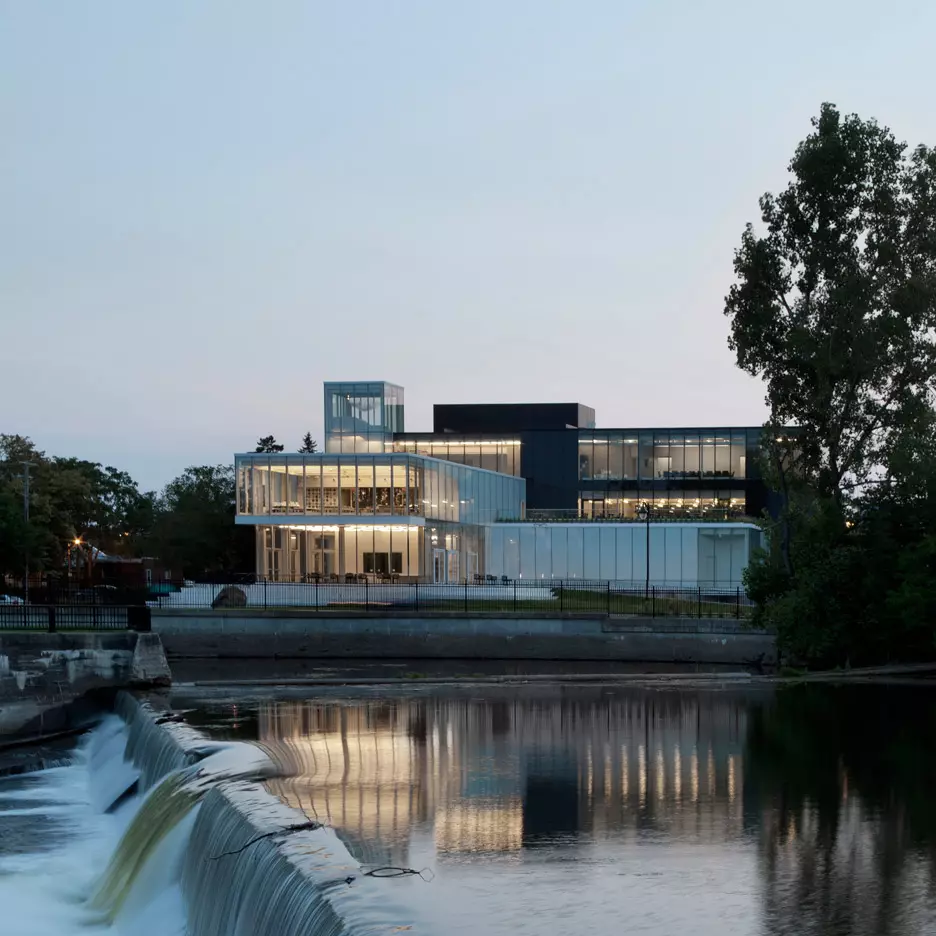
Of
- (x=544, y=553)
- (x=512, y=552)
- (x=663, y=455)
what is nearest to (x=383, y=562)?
(x=512, y=552)

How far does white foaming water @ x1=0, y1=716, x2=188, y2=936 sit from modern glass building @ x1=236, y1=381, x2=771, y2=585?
46123 millimetres

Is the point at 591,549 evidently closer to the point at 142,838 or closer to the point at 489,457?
the point at 489,457

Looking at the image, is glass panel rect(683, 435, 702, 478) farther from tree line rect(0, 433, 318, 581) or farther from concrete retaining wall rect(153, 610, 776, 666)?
concrete retaining wall rect(153, 610, 776, 666)

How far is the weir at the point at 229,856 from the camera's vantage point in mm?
12898

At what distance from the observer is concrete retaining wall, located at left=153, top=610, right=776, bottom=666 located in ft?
182

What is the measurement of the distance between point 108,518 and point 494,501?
43.4 m

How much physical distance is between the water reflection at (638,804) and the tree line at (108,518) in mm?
39876

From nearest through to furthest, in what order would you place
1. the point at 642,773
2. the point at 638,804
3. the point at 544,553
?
the point at 638,804 < the point at 642,773 < the point at 544,553

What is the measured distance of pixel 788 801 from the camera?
19688mm

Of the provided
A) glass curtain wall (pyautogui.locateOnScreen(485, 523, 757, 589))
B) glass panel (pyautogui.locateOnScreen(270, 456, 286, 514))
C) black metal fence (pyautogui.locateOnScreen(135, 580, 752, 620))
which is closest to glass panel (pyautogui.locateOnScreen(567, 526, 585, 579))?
glass curtain wall (pyautogui.locateOnScreen(485, 523, 757, 589))

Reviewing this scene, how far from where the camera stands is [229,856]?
15.6 m

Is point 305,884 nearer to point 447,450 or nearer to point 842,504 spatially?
point 842,504

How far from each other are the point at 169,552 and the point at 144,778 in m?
77.3

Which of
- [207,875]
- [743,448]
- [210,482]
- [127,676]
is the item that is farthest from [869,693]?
[210,482]
